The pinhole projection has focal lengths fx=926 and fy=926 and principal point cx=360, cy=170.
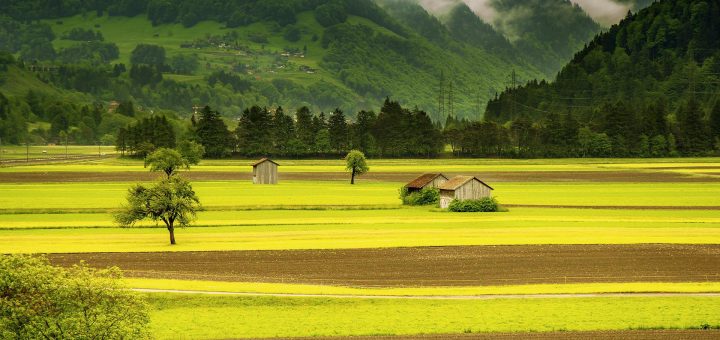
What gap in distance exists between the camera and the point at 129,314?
108ft

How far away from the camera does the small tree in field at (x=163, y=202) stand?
68.9 metres

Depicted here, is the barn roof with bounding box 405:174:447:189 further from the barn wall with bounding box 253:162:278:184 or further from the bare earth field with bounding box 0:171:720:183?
the barn wall with bounding box 253:162:278:184

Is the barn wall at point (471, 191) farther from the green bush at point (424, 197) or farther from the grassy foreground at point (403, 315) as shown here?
the grassy foreground at point (403, 315)

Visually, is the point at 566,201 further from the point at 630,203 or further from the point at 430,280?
the point at 430,280

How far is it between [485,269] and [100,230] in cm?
3541

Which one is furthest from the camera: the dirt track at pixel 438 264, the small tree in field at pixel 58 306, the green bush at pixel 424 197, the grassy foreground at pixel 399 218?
the green bush at pixel 424 197

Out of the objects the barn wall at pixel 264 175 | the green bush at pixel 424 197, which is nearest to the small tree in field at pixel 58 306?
the green bush at pixel 424 197

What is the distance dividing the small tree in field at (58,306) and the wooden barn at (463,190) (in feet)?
215

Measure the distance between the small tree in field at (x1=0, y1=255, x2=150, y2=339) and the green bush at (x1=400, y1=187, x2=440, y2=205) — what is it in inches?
2779

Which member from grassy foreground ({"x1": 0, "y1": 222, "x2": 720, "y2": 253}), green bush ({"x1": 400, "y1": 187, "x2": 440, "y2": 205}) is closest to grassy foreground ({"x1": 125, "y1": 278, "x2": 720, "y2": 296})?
grassy foreground ({"x1": 0, "y1": 222, "x2": 720, "y2": 253})

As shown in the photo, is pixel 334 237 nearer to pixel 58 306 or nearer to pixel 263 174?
pixel 58 306

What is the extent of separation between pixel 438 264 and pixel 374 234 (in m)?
15.7

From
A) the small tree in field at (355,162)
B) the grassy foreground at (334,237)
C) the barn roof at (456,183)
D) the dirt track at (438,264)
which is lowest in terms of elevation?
the dirt track at (438,264)

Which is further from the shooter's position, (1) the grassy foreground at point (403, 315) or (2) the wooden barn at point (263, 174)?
(2) the wooden barn at point (263, 174)
